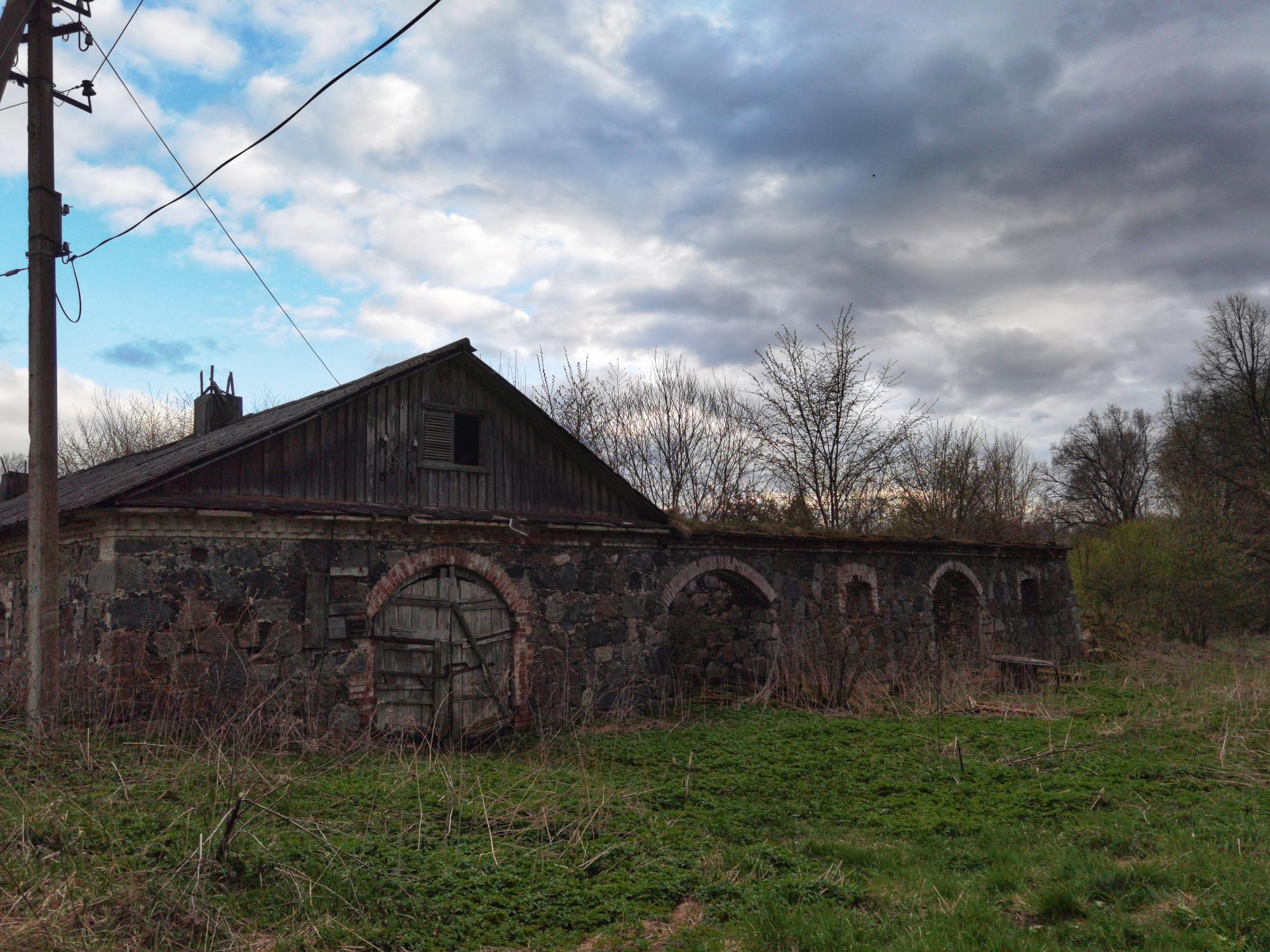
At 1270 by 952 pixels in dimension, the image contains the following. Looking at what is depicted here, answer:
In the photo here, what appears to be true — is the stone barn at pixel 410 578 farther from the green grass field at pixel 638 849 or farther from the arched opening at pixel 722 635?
the green grass field at pixel 638 849

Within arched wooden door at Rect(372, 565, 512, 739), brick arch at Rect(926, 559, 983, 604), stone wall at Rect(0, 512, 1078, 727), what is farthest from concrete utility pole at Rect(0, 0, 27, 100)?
brick arch at Rect(926, 559, 983, 604)

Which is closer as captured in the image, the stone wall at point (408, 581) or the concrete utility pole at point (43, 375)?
the concrete utility pole at point (43, 375)

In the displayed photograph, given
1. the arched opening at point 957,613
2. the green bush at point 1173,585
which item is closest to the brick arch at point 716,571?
the arched opening at point 957,613

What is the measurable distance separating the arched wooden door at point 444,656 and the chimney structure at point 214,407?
681 centimetres

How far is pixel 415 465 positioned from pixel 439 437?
1.80 feet

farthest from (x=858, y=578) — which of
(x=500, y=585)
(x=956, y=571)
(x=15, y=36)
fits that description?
(x=15, y=36)

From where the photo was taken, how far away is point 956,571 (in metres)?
16.8

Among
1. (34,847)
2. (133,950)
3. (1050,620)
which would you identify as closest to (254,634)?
(34,847)

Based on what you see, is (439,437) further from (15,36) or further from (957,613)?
(957,613)

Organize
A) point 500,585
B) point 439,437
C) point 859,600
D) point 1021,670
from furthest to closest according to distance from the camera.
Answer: point 1021,670
point 859,600
point 439,437
point 500,585

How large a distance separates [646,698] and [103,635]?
653cm

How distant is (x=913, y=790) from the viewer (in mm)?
7301

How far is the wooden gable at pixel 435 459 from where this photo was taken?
360 inches

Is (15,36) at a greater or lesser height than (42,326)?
greater
